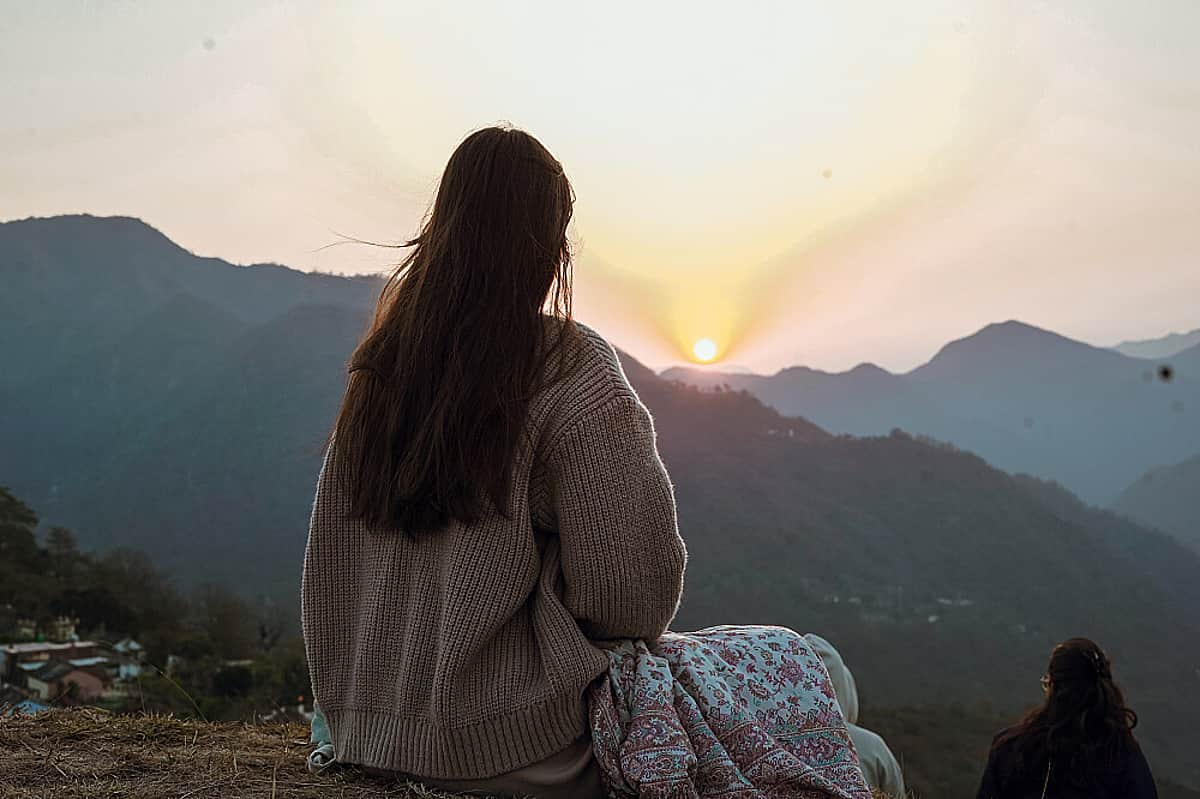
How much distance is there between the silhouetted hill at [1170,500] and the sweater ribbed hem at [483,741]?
272 ft

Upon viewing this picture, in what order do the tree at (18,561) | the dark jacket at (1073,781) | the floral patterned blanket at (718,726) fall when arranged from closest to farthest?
1. the floral patterned blanket at (718,726)
2. the dark jacket at (1073,781)
3. the tree at (18,561)

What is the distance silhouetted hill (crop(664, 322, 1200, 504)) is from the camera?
360 feet

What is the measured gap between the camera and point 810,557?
52.8 metres

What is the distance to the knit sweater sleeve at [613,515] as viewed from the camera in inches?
76.4

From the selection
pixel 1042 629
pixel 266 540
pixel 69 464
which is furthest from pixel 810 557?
pixel 69 464

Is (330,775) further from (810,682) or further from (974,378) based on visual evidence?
(974,378)

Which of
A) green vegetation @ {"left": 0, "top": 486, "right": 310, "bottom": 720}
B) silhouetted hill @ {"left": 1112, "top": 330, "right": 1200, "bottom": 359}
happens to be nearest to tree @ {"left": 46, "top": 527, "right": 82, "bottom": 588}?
green vegetation @ {"left": 0, "top": 486, "right": 310, "bottom": 720}

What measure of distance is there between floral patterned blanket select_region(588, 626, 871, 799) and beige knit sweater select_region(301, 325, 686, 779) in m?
Answer: 0.07

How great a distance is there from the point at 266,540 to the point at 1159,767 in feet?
108

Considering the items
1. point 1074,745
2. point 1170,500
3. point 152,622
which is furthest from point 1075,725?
point 1170,500

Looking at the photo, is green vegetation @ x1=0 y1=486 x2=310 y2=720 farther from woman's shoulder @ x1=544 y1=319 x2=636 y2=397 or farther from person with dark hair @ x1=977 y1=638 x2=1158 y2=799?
woman's shoulder @ x1=544 y1=319 x2=636 y2=397

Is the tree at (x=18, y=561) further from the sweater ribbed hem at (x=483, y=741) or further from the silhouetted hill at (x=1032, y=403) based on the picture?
the silhouetted hill at (x=1032, y=403)

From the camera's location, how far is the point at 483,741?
1.99 meters

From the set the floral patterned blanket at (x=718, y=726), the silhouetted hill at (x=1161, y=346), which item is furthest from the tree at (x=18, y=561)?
the silhouetted hill at (x=1161, y=346)
